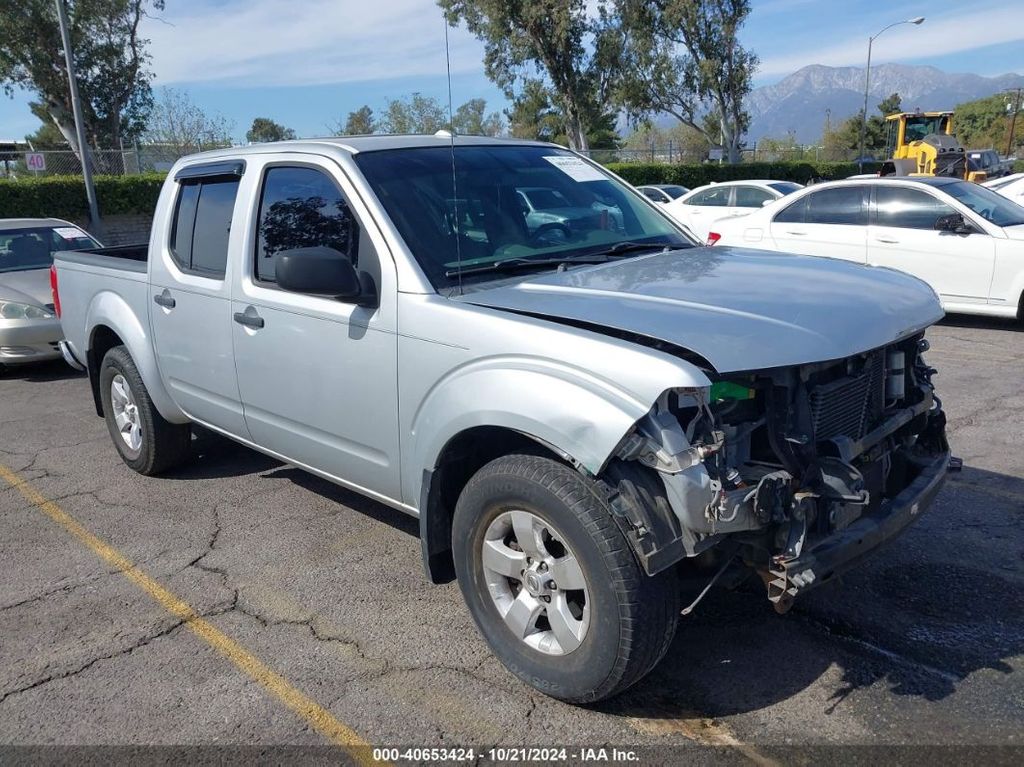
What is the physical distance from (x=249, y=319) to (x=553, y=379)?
6.40ft

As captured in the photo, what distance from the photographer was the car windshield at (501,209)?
366 cm

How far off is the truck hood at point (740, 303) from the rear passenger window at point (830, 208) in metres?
6.91

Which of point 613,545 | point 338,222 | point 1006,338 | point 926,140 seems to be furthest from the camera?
point 926,140

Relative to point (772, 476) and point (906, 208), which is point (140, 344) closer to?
point (772, 476)

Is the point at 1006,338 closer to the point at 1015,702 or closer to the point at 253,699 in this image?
the point at 1015,702

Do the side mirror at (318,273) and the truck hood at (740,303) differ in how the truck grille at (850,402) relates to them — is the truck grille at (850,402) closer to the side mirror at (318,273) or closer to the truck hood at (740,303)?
the truck hood at (740,303)

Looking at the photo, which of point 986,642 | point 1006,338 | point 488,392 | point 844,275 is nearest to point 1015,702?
point 986,642

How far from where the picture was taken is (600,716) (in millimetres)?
3021

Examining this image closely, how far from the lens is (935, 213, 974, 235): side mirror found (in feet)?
30.5

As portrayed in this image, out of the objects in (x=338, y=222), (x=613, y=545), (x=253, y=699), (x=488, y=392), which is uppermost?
(x=338, y=222)

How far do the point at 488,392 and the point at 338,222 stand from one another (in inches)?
51.2

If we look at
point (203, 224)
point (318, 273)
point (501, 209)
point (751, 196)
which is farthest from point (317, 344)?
point (751, 196)

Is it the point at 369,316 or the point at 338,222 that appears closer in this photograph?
the point at 369,316

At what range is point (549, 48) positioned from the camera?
34750mm
